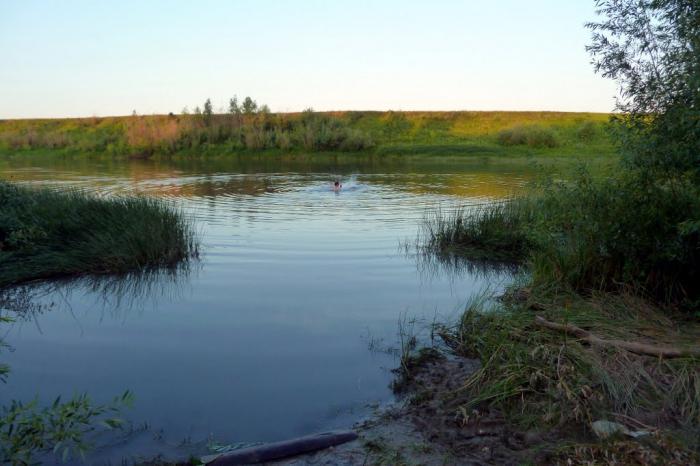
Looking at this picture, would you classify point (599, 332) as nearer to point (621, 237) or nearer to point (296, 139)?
point (621, 237)

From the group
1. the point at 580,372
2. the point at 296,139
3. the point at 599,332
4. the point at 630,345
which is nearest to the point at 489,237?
the point at 599,332

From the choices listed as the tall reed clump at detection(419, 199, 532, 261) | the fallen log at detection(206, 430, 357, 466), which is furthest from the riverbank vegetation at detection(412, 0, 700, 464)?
the tall reed clump at detection(419, 199, 532, 261)

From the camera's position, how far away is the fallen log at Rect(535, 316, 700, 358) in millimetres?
6359

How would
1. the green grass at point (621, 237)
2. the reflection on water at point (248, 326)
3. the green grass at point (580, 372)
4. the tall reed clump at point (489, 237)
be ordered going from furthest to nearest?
the tall reed clump at point (489, 237), the green grass at point (621, 237), the reflection on water at point (248, 326), the green grass at point (580, 372)

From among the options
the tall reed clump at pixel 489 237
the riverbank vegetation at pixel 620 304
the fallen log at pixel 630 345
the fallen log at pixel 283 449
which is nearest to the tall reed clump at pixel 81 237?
the tall reed clump at pixel 489 237

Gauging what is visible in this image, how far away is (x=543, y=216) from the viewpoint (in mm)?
10031

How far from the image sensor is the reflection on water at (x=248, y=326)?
6574 mm

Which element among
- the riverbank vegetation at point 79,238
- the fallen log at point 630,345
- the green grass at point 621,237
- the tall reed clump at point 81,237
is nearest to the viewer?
the fallen log at point 630,345

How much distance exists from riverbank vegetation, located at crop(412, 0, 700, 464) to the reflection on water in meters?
1.40

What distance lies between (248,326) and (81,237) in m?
5.45

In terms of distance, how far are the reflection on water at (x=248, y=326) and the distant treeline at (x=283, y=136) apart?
36.0 m

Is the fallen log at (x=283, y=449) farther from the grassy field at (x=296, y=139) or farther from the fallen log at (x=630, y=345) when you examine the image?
the grassy field at (x=296, y=139)

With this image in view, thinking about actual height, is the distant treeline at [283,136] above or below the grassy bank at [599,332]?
above

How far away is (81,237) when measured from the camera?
12.7m
